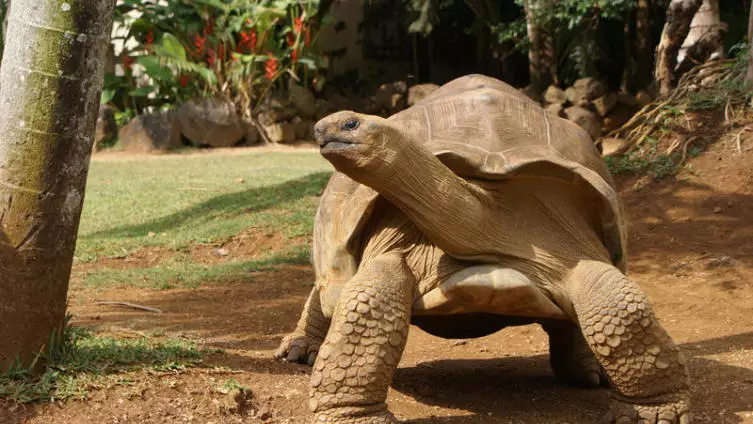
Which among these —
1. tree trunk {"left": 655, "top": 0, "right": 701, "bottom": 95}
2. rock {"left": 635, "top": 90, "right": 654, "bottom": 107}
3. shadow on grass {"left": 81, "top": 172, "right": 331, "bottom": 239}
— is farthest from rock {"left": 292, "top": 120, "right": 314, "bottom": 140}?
tree trunk {"left": 655, "top": 0, "right": 701, "bottom": 95}

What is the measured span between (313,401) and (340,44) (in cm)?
1496

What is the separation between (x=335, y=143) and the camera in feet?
8.43

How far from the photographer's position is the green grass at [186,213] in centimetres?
608

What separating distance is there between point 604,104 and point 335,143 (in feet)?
35.0

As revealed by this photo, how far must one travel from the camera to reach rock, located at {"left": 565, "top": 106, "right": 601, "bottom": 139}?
11938 mm

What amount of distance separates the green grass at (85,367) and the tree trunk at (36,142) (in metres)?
0.07

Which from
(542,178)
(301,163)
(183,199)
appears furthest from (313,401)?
(301,163)

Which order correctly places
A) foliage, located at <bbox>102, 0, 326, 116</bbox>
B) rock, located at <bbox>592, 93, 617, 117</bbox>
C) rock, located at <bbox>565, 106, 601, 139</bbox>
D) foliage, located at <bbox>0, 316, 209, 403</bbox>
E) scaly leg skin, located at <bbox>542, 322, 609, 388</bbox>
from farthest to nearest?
1. foliage, located at <bbox>102, 0, 326, 116</bbox>
2. rock, located at <bbox>592, 93, 617, 117</bbox>
3. rock, located at <bbox>565, 106, 601, 139</bbox>
4. scaly leg skin, located at <bbox>542, 322, 609, 388</bbox>
5. foliage, located at <bbox>0, 316, 209, 403</bbox>

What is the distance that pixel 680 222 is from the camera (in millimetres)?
6312

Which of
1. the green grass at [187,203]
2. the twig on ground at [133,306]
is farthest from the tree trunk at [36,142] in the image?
the green grass at [187,203]

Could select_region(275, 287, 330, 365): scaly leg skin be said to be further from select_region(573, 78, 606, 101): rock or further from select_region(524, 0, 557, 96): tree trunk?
select_region(573, 78, 606, 101): rock

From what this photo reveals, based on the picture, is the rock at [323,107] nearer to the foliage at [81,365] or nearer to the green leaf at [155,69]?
the green leaf at [155,69]

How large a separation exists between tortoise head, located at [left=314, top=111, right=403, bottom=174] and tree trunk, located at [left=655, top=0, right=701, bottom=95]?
6.56 metres

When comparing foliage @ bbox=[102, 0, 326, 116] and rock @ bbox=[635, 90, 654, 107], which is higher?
foliage @ bbox=[102, 0, 326, 116]
